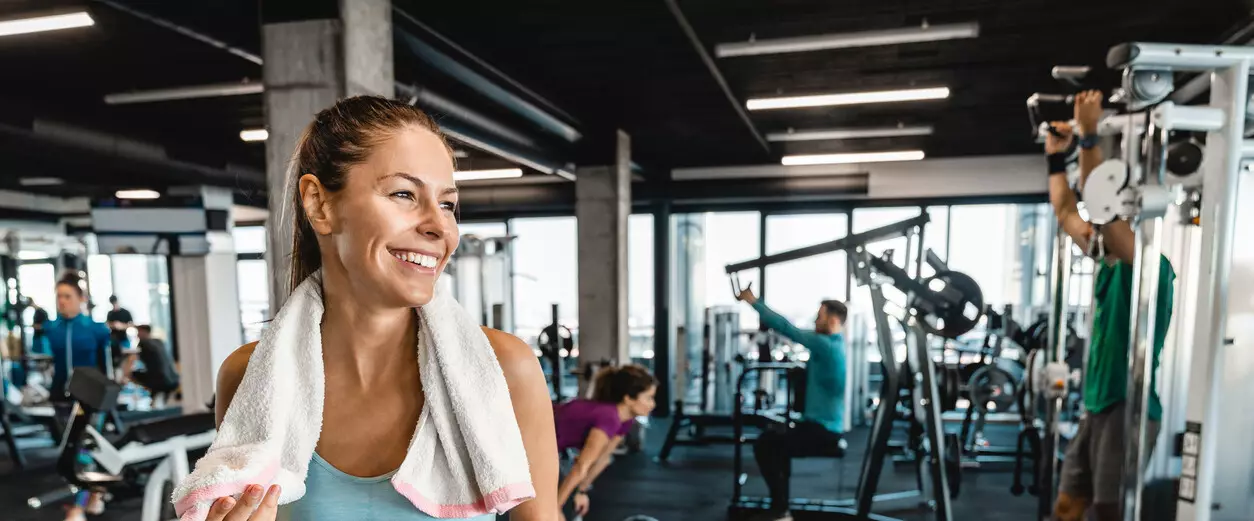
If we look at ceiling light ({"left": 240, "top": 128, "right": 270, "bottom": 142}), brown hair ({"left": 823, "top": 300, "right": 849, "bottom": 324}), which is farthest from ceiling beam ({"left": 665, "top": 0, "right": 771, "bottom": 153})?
ceiling light ({"left": 240, "top": 128, "right": 270, "bottom": 142})

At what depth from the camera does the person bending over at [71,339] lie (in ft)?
12.2

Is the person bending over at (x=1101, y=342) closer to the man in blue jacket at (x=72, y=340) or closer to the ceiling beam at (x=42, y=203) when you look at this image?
the man in blue jacket at (x=72, y=340)

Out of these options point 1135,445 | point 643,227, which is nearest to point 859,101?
point 1135,445

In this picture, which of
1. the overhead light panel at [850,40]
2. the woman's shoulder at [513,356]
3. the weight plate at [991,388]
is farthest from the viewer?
the weight plate at [991,388]

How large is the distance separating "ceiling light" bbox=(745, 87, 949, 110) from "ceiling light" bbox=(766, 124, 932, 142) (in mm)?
923

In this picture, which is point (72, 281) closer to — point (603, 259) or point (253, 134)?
point (253, 134)

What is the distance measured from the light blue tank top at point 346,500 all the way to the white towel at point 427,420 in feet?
0.10

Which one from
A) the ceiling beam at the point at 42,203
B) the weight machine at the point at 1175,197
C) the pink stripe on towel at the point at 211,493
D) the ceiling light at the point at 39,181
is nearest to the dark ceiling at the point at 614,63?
the weight machine at the point at 1175,197

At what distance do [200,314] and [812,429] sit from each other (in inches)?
248

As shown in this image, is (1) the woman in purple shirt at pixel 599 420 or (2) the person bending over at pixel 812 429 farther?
(2) the person bending over at pixel 812 429

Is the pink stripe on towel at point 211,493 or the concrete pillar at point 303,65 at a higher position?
the concrete pillar at point 303,65

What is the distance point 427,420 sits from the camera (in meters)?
0.71

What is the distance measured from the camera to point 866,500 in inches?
119

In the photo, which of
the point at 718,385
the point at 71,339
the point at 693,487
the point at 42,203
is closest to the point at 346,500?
the point at 693,487
